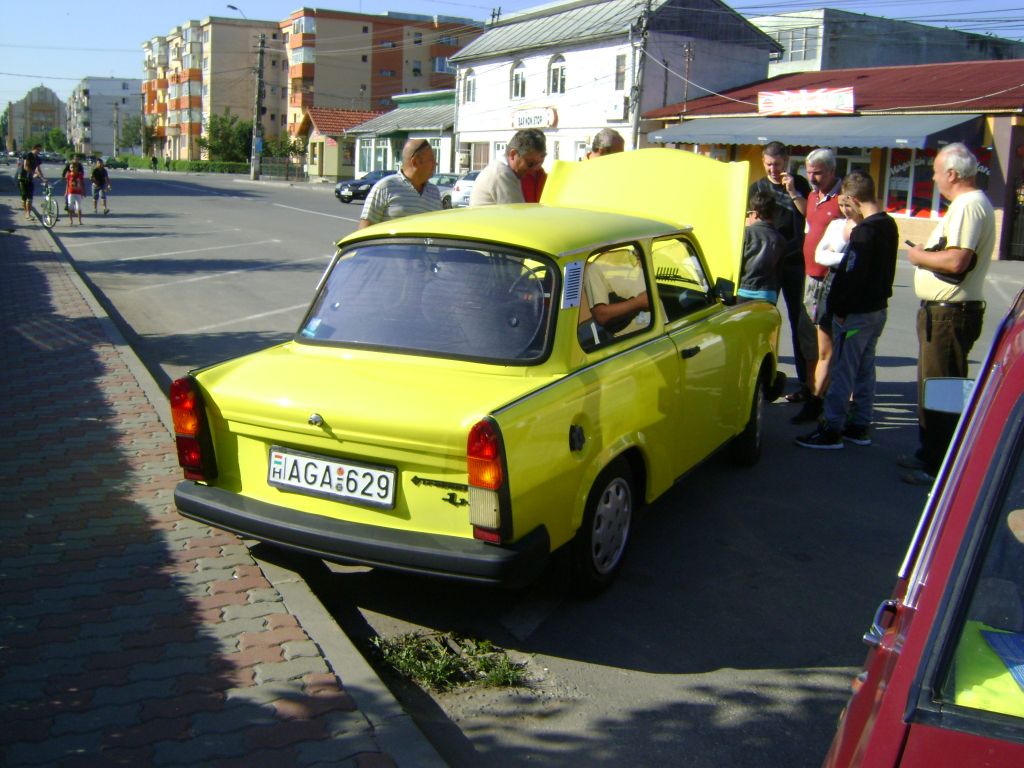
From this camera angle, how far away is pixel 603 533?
4508mm

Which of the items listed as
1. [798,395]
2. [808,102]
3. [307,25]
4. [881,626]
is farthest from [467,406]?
[307,25]

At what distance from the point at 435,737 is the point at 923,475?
410cm

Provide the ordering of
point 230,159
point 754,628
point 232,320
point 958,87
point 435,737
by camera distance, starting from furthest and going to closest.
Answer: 1. point 230,159
2. point 958,87
3. point 232,320
4. point 754,628
5. point 435,737

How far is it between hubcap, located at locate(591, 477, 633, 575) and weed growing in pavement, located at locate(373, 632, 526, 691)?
667 mm

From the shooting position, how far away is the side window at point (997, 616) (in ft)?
5.65

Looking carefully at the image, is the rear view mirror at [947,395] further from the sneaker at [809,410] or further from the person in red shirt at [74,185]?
the person in red shirt at [74,185]

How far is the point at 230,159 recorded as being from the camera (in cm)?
9194

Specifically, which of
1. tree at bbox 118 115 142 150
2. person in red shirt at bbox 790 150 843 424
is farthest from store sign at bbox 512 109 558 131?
tree at bbox 118 115 142 150

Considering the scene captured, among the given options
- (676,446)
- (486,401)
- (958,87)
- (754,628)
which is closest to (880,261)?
(676,446)

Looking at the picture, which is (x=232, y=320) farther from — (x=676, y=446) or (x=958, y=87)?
(x=958, y=87)

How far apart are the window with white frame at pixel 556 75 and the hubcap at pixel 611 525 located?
43.0 meters

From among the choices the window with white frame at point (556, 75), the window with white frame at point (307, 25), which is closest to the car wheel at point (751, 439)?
the window with white frame at point (556, 75)

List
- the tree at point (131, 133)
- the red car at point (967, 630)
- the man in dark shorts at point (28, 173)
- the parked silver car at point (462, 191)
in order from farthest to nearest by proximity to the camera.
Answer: the tree at point (131, 133)
the parked silver car at point (462, 191)
the man in dark shorts at point (28, 173)
the red car at point (967, 630)

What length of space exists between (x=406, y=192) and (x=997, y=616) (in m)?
6.22
